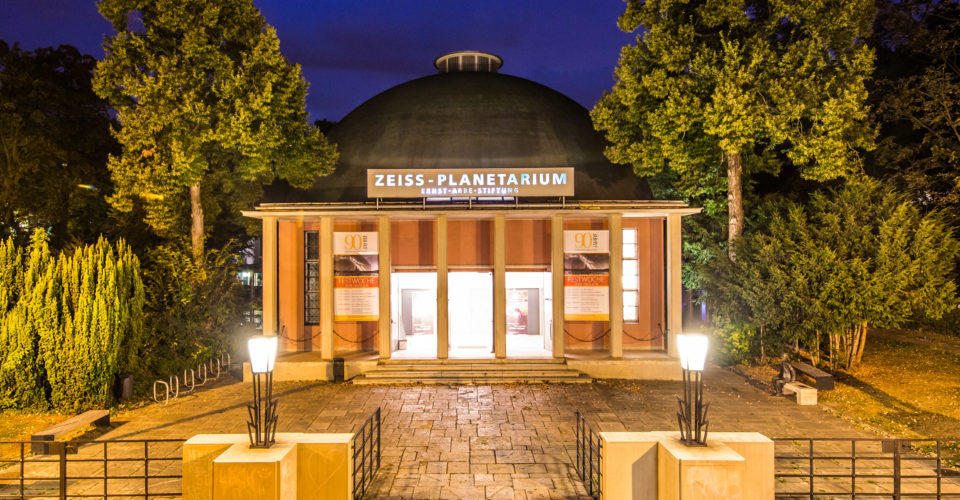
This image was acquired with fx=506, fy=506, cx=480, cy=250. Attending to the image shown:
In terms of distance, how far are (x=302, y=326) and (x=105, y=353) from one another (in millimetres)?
6336

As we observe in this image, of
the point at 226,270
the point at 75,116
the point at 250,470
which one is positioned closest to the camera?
the point at 250,470

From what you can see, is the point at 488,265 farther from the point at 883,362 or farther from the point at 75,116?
the point at 75,116

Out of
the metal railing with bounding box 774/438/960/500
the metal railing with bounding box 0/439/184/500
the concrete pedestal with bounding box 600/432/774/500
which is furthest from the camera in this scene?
the metal railing with bounding box 0/439/184/500

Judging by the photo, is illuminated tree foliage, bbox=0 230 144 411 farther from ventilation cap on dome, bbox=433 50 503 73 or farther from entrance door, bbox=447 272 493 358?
ventilation cap on dome, bbox=433 50 503 73

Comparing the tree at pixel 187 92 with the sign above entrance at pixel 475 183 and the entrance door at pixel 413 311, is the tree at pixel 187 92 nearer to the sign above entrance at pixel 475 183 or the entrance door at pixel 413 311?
the sign above entrance at pixel 475 183

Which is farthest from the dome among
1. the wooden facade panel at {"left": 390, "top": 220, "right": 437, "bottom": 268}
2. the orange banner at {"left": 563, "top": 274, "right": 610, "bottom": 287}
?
the orange banner at {"left": 563, "top": 274, "right": 610, "bottom": 287}

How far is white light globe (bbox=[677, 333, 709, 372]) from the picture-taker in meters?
7.18

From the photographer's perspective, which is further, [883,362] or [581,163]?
[581,163]

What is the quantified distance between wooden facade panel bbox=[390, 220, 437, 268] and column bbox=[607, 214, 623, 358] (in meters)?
6.43

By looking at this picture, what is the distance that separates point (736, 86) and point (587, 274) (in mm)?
7330

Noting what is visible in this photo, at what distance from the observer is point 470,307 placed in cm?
1886

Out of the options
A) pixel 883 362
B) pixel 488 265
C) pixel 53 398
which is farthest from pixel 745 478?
pixel 53 398

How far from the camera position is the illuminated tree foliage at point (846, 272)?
1352 cm

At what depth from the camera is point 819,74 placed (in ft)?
51.2
